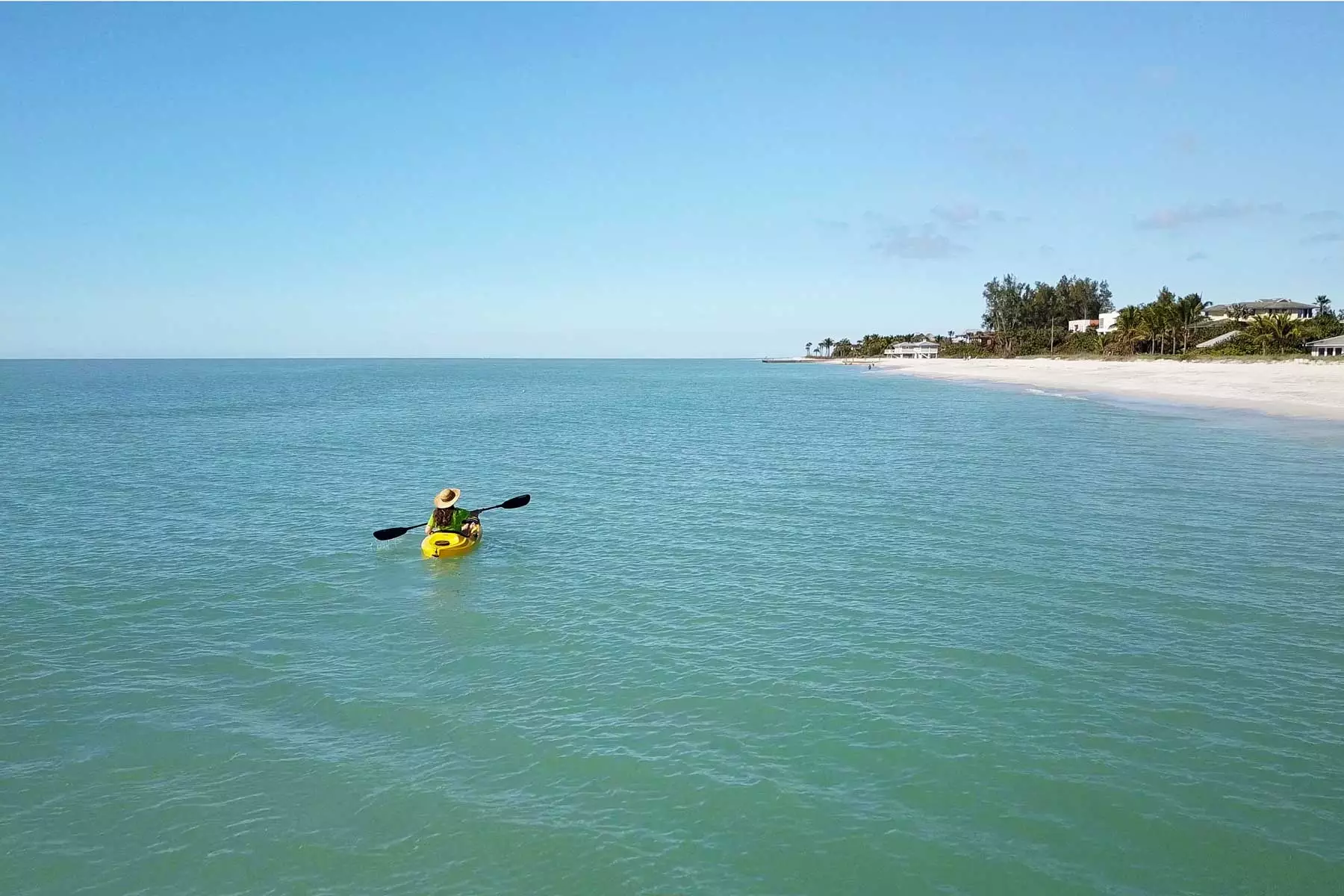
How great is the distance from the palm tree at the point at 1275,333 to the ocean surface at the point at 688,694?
260 ft

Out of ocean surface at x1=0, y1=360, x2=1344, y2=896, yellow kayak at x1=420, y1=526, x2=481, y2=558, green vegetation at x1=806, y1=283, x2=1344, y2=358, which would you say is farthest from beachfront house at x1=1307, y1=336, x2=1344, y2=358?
yellow kayak at x1=420, y1=526, x2=481, y2=558

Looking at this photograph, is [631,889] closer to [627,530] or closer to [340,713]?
[340,713]

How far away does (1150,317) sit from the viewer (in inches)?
4879

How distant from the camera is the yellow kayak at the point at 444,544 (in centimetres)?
2370

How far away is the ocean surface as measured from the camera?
10.0 metres

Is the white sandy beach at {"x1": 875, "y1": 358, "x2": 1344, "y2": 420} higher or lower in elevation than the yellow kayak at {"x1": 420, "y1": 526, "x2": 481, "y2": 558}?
higher

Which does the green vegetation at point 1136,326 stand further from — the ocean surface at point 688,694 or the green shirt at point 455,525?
the green shirt at point 455,525

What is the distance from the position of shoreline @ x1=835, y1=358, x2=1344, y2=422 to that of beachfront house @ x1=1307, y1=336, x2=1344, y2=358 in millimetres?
6451

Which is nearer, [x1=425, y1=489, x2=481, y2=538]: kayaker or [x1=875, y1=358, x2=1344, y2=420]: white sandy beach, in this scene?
[x1=425, y1=489, x2=481, y2=538]: kayaker

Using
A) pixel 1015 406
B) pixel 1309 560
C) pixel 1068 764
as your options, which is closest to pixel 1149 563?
pixel 1309 560

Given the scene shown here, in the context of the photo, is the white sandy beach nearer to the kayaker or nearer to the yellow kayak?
the kayaker

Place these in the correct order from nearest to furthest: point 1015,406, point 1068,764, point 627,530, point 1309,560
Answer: point 1068,764 < point 1309,560 < point 627,530 < point 1015,406

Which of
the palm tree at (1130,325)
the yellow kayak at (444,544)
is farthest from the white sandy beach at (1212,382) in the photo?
the yellow kayak at (444,544)

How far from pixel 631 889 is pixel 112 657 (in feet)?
40.0
